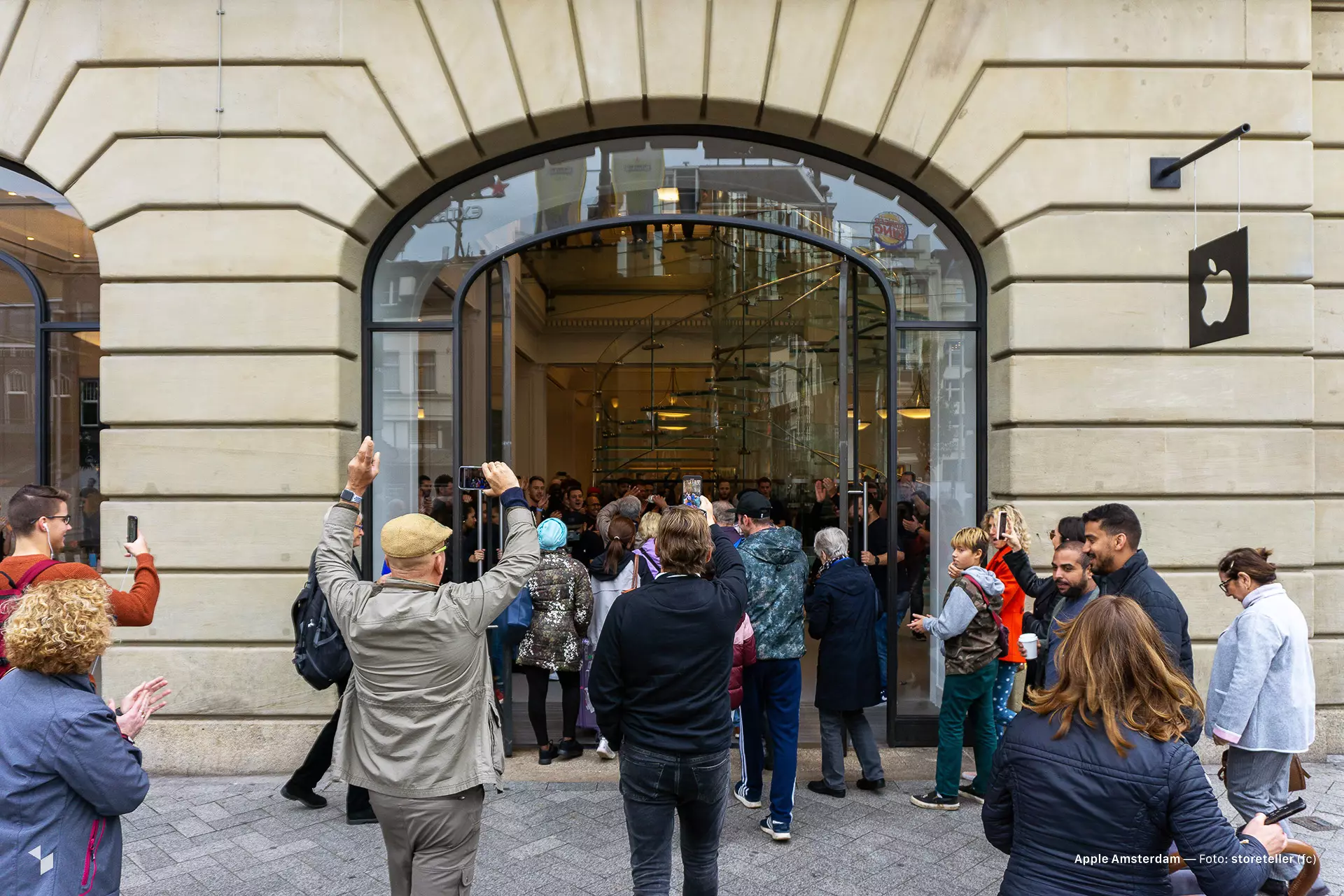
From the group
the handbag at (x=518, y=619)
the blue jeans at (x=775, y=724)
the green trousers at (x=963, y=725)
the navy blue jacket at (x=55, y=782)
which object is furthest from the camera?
the handbag at (x=518, y=619)

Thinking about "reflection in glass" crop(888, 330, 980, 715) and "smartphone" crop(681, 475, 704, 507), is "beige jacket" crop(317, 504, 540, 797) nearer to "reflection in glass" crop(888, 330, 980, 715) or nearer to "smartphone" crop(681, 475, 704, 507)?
"smartphone" crop(681, 475, 704, 507)

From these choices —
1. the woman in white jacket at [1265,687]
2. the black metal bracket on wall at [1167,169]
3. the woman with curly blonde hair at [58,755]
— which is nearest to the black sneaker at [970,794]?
the woman in white jacket at [1265,687]

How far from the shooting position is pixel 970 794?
5438mm

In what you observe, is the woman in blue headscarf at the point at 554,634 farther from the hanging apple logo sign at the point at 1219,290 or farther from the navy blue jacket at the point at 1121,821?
the hanging apple logo sign at the point at 1219,290

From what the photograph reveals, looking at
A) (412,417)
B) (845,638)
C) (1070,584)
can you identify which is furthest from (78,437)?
(1070,584)

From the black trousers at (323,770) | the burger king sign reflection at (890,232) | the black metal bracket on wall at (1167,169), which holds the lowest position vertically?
the black trousers at (323,770)

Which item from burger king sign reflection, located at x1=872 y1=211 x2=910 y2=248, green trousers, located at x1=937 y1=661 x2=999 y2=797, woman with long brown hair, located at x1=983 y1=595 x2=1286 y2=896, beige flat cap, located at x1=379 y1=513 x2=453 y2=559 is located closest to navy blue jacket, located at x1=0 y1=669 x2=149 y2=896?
beige flat cap, located at x1=379 y1=513 x2=453 y2=559

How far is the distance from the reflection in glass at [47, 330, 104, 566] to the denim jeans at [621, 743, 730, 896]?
5.43 meters

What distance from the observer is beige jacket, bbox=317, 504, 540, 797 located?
306 cm

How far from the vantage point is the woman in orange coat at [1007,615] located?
17.2 ft

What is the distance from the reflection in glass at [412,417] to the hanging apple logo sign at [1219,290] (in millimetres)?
5467

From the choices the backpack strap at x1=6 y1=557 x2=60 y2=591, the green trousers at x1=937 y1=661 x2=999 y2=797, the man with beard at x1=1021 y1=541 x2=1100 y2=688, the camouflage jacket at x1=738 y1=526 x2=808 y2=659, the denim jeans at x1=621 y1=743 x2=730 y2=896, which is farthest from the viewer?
the green trousers at x1=937 y1=661 x2=999 y2=797

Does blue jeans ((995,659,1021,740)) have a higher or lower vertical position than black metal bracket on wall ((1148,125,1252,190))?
lower

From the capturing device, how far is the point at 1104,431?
6.28m
